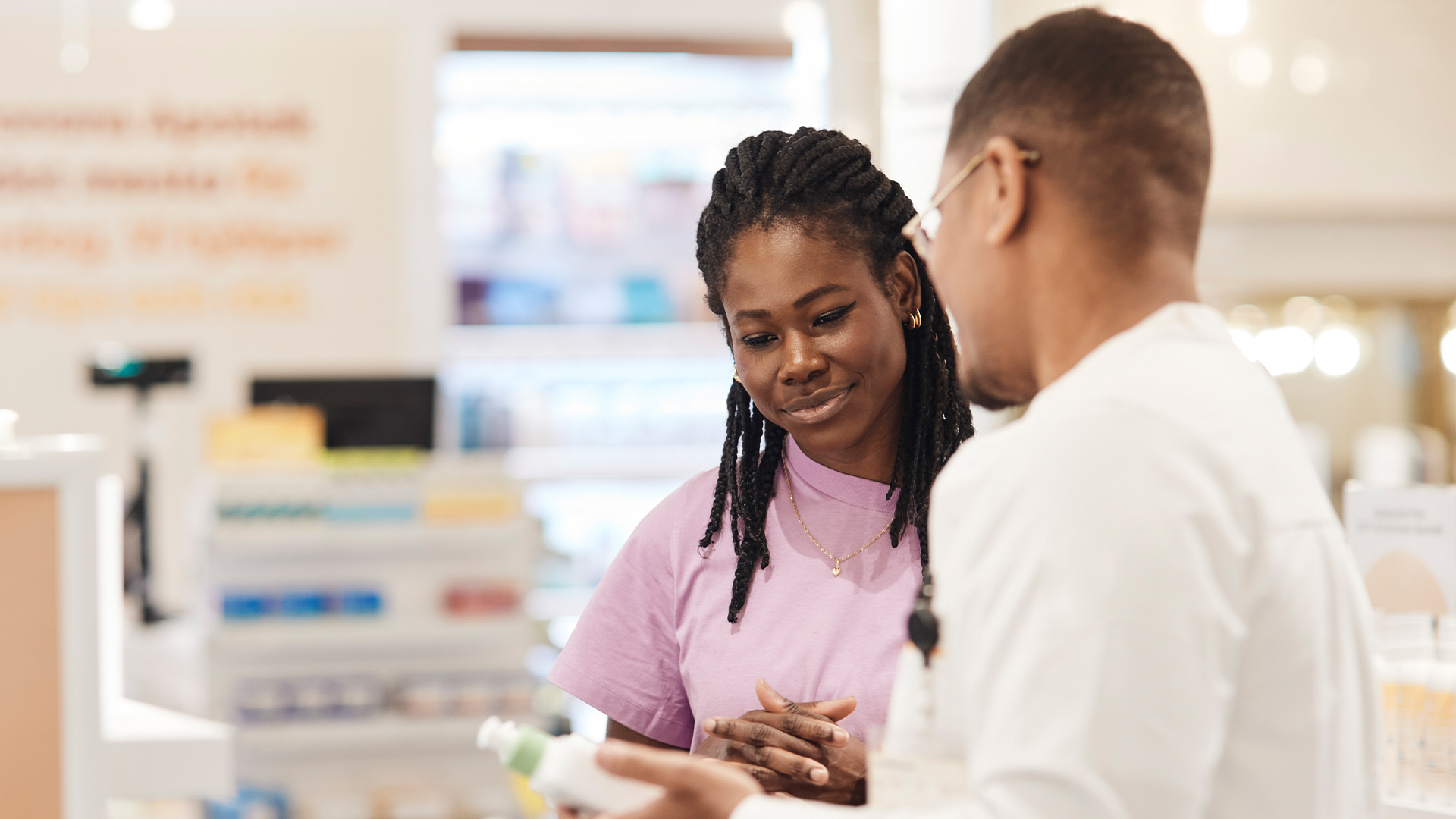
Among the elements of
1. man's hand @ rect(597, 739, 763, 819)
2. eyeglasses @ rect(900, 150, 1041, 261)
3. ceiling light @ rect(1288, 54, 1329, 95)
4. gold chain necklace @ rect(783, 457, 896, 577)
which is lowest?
man's hand @ rect(597, 739, 763, 819)

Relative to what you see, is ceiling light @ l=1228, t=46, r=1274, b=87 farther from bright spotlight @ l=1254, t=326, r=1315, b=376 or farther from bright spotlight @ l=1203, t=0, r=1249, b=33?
bright spotlight @ l=1254, t=326, r=1315, b=376

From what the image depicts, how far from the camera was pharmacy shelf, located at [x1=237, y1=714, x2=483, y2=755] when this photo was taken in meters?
3.29

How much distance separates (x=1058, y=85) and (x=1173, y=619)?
→ 333mm

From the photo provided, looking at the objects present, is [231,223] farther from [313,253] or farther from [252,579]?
[252,579]

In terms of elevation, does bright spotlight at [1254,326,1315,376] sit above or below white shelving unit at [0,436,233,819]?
above

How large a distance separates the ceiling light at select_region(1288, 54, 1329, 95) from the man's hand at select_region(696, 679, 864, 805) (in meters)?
2.72

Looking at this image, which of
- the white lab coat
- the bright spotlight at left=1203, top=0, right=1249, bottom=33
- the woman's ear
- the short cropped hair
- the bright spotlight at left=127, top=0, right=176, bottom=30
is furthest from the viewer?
the bright spotlight at left=127, top=0, right=176, bottom=30

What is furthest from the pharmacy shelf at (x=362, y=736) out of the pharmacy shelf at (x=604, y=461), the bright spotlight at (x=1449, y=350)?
the bright spotlight at (x=1449, y=350)

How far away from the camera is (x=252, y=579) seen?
10.8 ft

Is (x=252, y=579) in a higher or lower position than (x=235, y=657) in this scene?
higher

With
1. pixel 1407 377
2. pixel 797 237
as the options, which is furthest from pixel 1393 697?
pixel 1407 377

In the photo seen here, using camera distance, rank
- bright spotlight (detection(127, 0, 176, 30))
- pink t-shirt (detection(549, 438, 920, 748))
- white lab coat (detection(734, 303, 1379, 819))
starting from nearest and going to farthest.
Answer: white lab coat (detection(734, 303, 1379, 819)) < pink t-shirt (detection(549, 438, 920, 748)) < bright spotlight (detection(127, 0, 176, 30))

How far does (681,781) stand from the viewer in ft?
2.60

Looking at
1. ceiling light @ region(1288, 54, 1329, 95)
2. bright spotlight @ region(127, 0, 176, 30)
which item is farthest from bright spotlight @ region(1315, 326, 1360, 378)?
bright spotlight @ region(127, 0, 176, 30)
